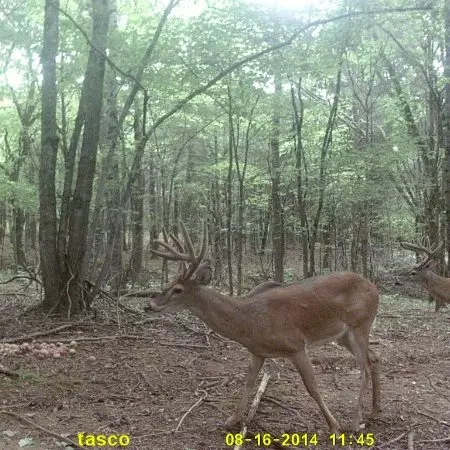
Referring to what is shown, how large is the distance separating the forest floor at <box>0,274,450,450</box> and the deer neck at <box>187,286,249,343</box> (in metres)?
0.87

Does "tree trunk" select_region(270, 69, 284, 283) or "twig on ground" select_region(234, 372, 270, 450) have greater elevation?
"tree trunk" select_region(270, 69, 284, 283)

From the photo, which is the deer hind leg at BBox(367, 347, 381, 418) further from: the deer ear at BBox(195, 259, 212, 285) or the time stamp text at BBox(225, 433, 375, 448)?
the deer ear at BBox(195, 259, 212, 285)

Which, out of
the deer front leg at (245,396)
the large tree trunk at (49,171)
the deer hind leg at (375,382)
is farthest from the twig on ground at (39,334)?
the deer hind leg at (375,382)

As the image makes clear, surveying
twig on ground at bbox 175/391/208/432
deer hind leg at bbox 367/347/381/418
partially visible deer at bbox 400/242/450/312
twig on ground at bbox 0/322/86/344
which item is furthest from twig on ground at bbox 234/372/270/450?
partially visible deer at bbox 400/242/450/312

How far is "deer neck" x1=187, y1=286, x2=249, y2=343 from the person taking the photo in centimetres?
479

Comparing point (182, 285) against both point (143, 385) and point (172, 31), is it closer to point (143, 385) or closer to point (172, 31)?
point (143, 385)

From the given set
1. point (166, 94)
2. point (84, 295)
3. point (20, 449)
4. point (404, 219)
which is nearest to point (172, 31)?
point (166, 94)

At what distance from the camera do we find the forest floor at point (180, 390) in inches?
183

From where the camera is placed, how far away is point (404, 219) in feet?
67.8

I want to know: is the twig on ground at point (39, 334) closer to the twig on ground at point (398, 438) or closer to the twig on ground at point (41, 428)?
the twig on ground at point (41, 428)

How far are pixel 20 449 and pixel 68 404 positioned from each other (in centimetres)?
104

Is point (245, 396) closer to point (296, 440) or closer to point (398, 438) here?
point (296, 440)

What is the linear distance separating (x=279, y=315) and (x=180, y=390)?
1.58 m

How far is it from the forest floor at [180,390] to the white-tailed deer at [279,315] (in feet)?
1.20
